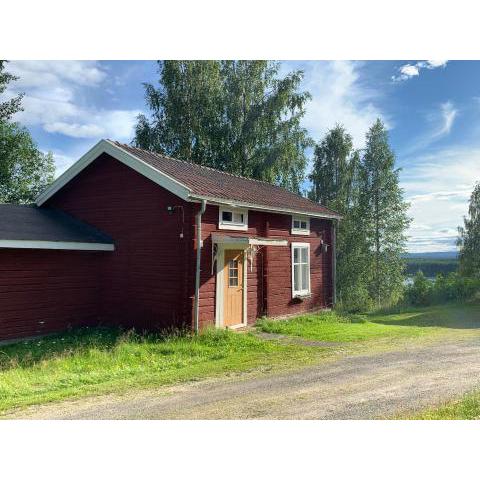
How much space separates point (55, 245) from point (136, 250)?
1.97 metres

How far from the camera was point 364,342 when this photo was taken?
10.2m

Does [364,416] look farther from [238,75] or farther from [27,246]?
[238,75]

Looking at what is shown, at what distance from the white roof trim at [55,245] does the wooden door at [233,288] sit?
3201 millimetres

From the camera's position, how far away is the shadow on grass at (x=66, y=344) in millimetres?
8445

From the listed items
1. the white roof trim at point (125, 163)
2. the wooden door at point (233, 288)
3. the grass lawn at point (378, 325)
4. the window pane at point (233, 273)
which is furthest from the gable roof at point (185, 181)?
the grass lawn at point (378, 325)

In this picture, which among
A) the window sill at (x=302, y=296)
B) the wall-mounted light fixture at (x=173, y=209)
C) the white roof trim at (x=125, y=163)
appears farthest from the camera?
the window sill at (x=302, y=296)

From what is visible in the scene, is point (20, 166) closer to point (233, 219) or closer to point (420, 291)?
point (233, 219)

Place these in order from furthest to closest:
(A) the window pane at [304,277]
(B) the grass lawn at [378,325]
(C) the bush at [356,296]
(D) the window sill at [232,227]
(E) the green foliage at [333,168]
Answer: (E) the green foliage at [333,168] < (C) the bush at [356,296] < (A) the window pane at [304,277] < (D) the window sill at [232,227] < (B) the grass lawn at [378,325]

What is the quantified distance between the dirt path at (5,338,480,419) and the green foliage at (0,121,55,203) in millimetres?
14674

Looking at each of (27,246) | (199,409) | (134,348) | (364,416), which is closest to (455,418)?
(364,416)

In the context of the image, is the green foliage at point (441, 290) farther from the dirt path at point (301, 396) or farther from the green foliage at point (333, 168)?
the dirt path at point (301, 396)

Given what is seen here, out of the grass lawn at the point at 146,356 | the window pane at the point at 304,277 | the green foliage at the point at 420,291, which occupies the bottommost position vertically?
the grass lawn at the point at 146,356

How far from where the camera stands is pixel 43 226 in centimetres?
1112

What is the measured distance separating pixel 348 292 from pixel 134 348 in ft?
50.6
